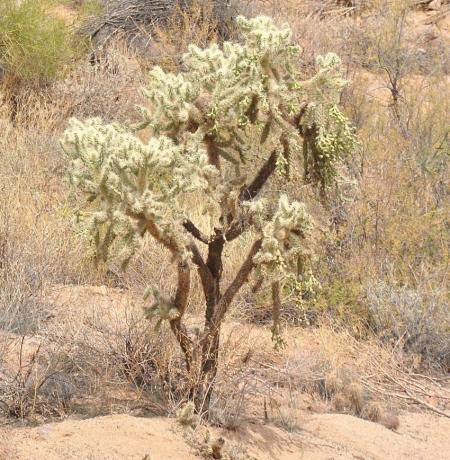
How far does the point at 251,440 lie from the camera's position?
4.86 m

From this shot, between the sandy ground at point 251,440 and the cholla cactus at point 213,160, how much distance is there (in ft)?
1.19

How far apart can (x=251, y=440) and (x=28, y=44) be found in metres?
8.17

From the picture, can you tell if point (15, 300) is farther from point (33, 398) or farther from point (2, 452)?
point (2, 452)

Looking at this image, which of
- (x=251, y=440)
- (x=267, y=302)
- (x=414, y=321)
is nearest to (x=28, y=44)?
(x=267, y=302)

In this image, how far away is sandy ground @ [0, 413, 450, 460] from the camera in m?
4.14

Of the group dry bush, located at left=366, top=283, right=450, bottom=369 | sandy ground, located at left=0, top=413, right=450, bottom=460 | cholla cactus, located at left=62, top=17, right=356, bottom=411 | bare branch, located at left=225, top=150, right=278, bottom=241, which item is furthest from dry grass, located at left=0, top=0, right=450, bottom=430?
bare branch, located at left=225, top=150, right=278, bottom=241

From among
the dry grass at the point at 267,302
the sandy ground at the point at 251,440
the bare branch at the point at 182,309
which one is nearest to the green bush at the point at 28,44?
the dry grass at the point at 267,302

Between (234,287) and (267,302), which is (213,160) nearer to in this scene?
(234,287)

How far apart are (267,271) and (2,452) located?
1.44 m

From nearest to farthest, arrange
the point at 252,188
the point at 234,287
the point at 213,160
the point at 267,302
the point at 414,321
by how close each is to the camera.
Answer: the point at 213,160, the point at 234,287, the point at 252,188, the point at 414,321, the point at 267,302

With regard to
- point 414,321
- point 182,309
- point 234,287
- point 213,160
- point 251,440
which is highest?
point 213,160

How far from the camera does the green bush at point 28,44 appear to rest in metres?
11.7

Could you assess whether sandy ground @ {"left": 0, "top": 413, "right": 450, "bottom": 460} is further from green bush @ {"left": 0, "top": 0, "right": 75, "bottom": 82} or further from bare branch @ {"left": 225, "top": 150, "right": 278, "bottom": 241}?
green bush @ {"left": 0, "top": 0, "right": 75, "bottom": 82}

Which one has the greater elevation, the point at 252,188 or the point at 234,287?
the point at 252,188
